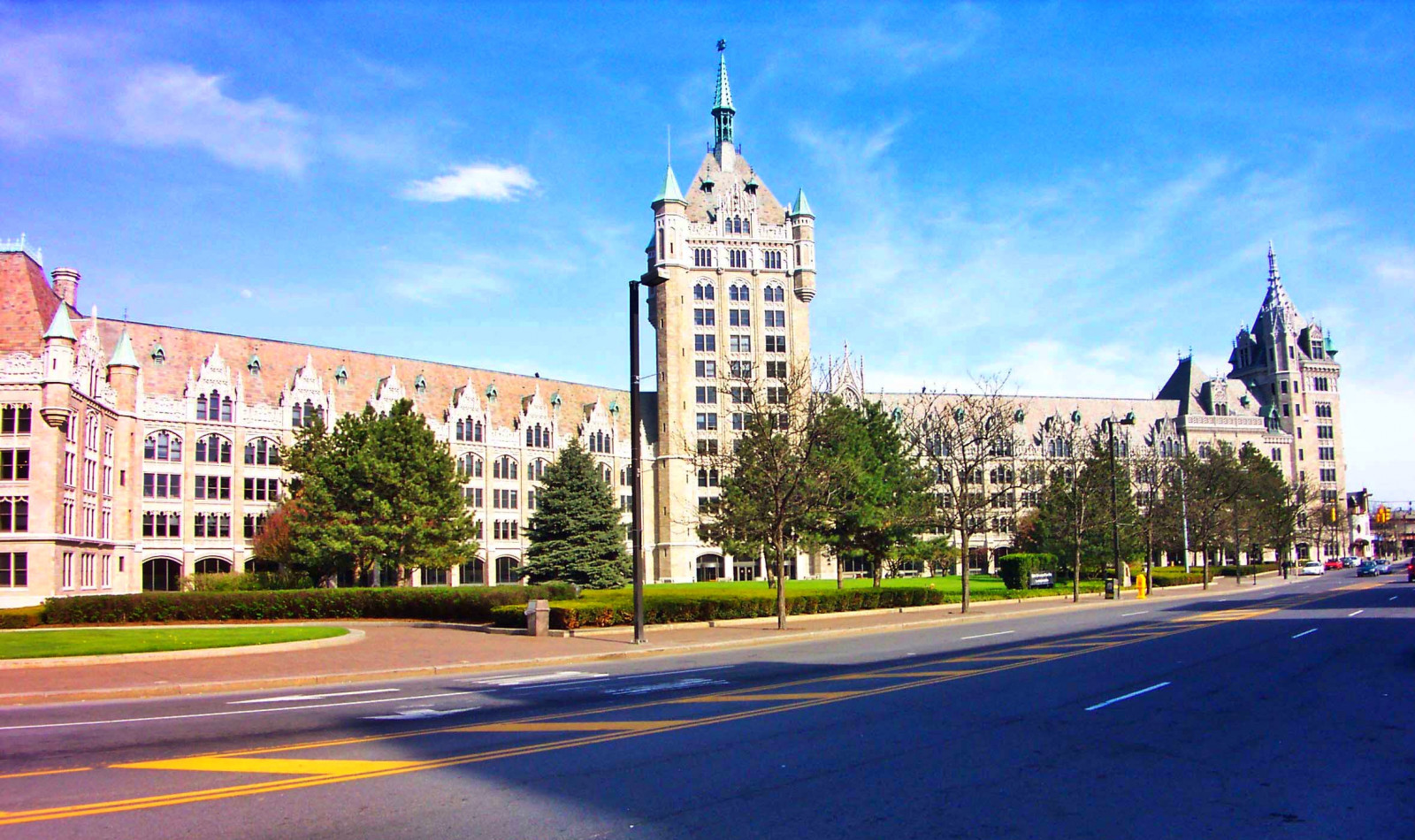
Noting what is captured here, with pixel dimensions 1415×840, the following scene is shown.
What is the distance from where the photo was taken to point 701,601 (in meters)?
31.3

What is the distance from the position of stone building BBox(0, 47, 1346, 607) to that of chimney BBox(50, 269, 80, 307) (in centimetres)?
13

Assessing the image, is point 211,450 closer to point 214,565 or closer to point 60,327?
point 214,565

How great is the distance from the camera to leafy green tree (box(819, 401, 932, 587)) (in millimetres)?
47875

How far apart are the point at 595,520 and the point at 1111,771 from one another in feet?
150

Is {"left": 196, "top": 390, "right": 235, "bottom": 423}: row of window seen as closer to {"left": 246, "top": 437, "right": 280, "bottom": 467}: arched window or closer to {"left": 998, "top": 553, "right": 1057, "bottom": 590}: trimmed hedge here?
{"left": 246, "top": 437, "right": 280, "bottom": 467}: arched window

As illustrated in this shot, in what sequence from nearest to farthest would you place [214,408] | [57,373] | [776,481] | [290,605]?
[776,481]
[290,605]
[57,373]
[214,408]

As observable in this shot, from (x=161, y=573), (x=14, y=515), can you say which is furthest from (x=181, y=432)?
(x=14, y=515)

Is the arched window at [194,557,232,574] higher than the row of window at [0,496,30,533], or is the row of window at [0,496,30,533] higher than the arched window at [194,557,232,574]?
the row of window at [0,496,30,533]

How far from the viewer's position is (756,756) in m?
10.1

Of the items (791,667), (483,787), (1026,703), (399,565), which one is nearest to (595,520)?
(399,565)

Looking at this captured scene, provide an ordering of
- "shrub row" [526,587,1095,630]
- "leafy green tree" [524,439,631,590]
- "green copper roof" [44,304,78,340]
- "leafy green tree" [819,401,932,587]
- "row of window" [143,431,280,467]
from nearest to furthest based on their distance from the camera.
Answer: "shrub row" [526,587,1095,630] < "leafy green tree" [819,401,932,587] < "green copper roof" [44,304,78,340] < "leafy green tree" [524,439,631,590] < "row of window" [143,431,280,467]

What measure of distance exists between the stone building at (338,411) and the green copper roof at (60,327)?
119 millimetres

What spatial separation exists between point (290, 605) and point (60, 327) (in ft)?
83.9

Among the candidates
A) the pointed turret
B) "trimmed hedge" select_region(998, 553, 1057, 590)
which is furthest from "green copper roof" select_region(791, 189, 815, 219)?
"trimmed hedge" select_region(998, 553, 1057, 590)
